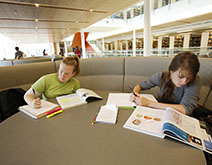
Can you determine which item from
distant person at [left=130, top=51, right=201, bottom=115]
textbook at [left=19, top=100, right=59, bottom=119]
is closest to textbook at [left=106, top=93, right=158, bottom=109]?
distant person at [left=130, top=51, right=201, bottom=115]

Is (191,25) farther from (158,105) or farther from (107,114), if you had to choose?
(107,114)

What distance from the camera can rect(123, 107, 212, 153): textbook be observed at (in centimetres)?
66

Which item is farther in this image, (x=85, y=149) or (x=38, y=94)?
(x=38, y=94)

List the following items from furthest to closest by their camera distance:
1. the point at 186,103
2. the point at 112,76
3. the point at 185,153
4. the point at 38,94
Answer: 1. the point at 112,76
2. the point at 38,94
3. the point at 186,103
4. the point at 185,153

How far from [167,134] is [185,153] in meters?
0.11

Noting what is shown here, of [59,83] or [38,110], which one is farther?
[59,83]

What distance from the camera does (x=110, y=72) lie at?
2340 millimetres

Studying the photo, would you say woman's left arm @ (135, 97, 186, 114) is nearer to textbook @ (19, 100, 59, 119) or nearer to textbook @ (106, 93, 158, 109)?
textbook @ (106, 93, 158, 109)

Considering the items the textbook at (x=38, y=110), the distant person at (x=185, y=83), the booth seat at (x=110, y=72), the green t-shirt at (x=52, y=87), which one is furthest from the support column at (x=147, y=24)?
the textbook at (x=38, y=110)

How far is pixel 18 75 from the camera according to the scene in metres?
1.78

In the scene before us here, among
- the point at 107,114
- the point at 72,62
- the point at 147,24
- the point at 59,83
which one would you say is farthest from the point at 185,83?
the point at 147,24

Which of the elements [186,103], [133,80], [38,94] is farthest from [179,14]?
[38,94]

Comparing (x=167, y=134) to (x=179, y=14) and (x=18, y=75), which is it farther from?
(x=179, y=14)

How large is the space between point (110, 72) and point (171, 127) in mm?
1724
